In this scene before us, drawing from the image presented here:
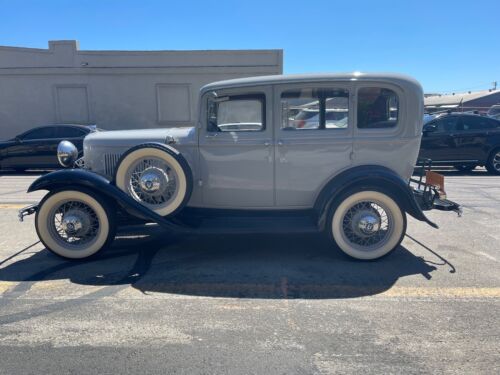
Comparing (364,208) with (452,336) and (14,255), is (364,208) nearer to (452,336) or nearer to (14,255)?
(452,336)

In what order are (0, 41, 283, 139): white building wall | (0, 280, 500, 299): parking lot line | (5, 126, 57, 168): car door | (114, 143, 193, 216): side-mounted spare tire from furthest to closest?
1. (0, 41, 283, 139): white building wall
2. (5, 126, 57, 168): car door
3. (114, 143, 193, 216): side-mounted spare tire
4. (0, 280, 500, 299): parking lot line

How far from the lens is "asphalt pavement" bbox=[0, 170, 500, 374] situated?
2.72 metres

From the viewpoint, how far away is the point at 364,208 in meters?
4.48

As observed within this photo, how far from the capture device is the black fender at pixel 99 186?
4305mm

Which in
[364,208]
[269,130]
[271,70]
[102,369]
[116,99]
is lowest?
[102,369]

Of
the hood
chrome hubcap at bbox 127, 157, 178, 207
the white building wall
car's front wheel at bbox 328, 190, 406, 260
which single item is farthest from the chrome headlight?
the white building wall

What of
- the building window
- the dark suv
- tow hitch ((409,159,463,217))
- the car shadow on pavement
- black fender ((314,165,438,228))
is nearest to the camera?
the car shadow on pavement

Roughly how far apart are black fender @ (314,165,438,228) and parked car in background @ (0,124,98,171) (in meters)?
9.04

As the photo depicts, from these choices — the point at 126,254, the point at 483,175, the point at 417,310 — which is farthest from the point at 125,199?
the point at 483,175

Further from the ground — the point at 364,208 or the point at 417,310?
the point at 364,208

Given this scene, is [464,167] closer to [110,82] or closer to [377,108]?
[377,108]

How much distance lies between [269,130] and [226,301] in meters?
1.96

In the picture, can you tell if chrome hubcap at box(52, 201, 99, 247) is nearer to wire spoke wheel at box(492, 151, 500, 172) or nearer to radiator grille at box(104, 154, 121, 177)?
radiator grille at box(104, 154, 121, 177)

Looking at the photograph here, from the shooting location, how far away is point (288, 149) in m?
4.55
